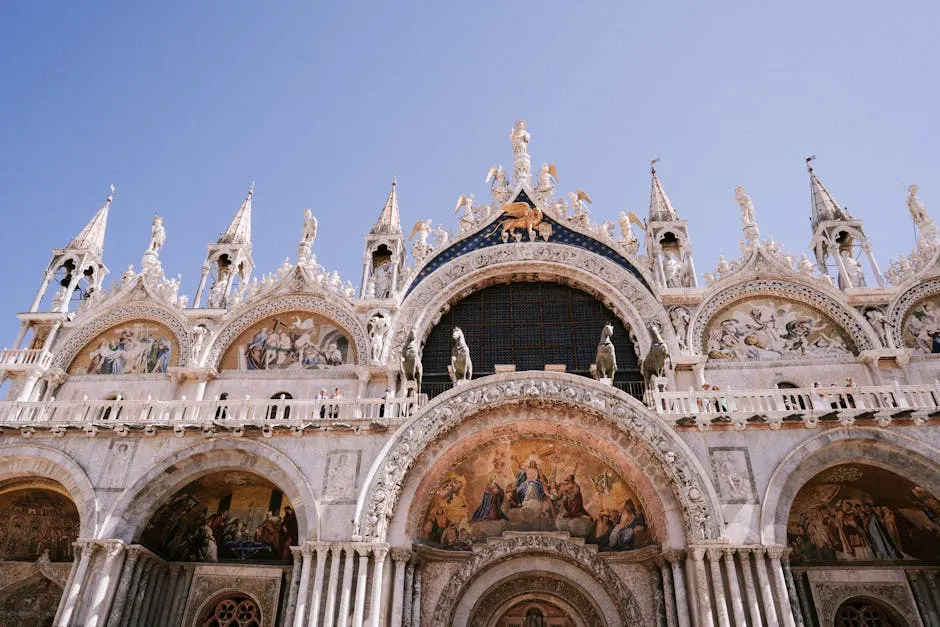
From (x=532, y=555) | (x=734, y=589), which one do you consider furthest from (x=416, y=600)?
(x=734, y=589)

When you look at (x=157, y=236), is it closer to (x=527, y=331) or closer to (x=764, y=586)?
(x=527, y=331)

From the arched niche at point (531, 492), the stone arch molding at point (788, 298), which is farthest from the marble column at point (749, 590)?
the stone arch molding at point (788, 298)

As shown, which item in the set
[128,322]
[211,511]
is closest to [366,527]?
[211,511]

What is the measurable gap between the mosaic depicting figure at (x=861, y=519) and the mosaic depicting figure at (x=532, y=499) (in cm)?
382

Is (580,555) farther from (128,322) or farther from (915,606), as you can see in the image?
(128,322)

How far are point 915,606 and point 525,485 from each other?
8.48 m

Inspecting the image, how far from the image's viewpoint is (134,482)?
14570mm

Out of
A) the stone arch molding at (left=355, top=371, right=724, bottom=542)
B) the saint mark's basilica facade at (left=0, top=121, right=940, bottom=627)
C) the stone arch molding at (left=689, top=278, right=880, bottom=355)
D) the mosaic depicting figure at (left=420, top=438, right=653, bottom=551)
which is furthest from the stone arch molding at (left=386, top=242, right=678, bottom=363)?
the mosaic depicting figure at (left=420, top=438, right=653, bottom=551)

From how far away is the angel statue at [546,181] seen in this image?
21.2 metres

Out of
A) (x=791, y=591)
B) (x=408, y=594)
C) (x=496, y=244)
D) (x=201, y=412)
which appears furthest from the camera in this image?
(x=496, y=244)

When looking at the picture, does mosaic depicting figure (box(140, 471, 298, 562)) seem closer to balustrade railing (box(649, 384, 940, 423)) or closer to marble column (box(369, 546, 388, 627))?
marble column (box(369, 546, 388, 627))

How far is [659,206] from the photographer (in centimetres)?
2077

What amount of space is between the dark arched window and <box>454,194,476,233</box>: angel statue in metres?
2.07

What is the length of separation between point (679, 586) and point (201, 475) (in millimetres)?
10616
